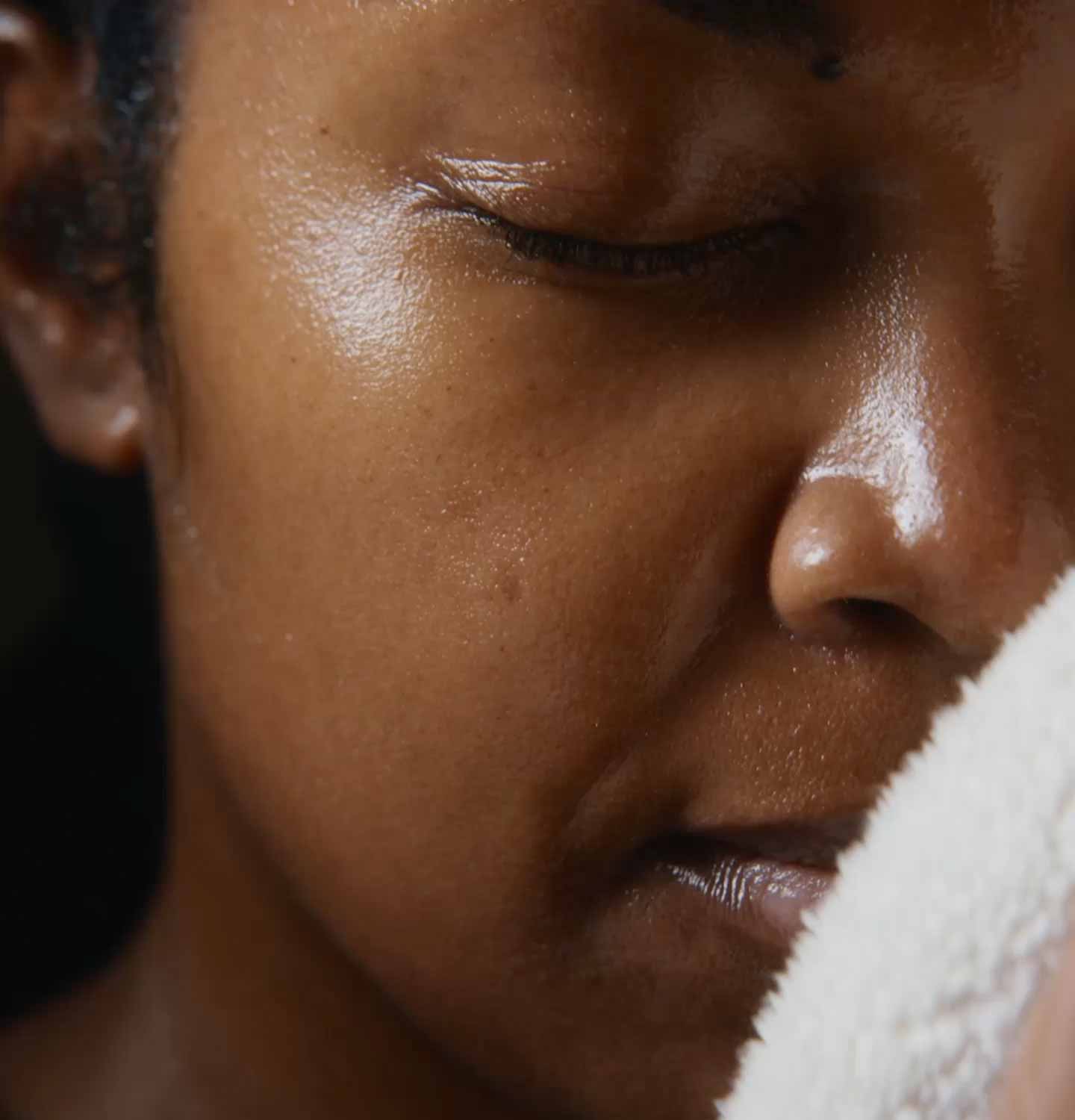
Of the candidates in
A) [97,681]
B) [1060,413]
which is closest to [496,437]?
[1060,413]

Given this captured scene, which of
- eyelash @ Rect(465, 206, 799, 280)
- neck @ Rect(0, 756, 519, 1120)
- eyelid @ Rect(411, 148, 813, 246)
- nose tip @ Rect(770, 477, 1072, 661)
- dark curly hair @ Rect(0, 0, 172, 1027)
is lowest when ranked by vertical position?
dark curly hair @ Rect(0, 0, 172, 1027)

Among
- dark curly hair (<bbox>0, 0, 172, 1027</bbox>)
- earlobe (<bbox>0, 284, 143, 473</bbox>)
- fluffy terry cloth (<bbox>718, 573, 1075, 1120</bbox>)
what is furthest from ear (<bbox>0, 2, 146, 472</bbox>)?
fluffy terry cloth (<bbox>718, 573, 1075, 1120</bbox>)

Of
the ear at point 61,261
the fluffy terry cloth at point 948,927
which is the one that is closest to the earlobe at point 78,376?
the ear at point 61,261

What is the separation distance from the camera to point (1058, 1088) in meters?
0.33

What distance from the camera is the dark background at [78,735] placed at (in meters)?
1.07

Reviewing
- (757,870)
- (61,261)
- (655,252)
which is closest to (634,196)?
(655,252)

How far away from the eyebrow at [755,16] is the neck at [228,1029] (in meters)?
0.42

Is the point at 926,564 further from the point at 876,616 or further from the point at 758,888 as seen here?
the point at 758,888

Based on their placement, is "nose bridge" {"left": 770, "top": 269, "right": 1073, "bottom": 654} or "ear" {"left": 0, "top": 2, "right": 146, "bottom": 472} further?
"ear" {"left": 0, "top": 2, "right": 146, "bottom": 472}

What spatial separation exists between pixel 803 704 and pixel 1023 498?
0.35 ft

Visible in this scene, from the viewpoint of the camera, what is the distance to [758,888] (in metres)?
0.59

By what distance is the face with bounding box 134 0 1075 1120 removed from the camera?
1.78ft

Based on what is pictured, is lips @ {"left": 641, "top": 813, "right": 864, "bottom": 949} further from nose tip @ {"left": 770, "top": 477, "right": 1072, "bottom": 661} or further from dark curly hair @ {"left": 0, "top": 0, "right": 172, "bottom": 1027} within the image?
dark curly hair @ {"left": 0, "top": 0, "right": 172, "bottom": 1027}

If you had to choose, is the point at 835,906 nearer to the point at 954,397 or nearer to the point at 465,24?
the point at 954,397
